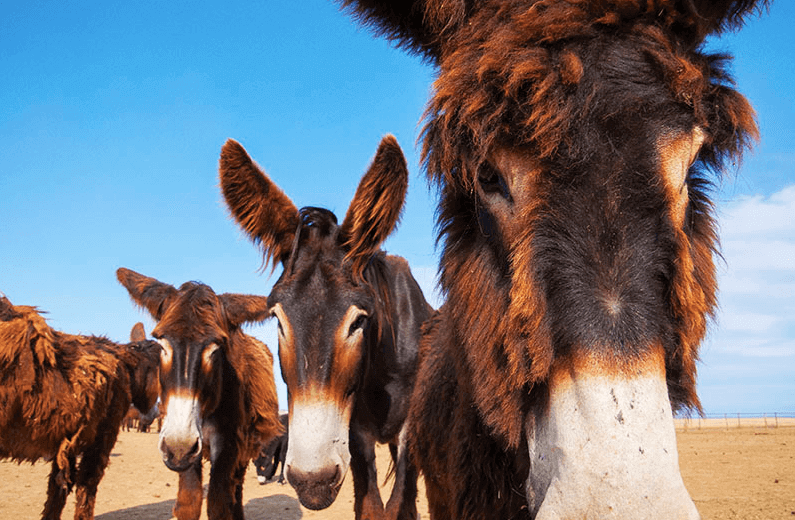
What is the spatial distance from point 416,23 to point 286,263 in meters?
2.02

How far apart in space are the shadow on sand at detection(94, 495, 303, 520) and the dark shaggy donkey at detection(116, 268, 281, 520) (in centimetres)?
399

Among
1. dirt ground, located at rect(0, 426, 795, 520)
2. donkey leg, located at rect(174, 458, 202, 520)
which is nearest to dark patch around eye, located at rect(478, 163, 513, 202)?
donkey leg, located at rect(174, 458, 202, 520)

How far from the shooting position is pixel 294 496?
14.2m

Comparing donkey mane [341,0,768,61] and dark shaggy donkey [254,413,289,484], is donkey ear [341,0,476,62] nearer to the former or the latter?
donkey mane [341,0,768,61]

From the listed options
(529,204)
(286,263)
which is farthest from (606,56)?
(286,263)

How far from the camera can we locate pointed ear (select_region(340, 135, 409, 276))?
402 cm

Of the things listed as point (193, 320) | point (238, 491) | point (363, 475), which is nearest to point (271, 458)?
point (238, 491)

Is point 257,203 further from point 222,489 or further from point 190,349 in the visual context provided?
point 222,489

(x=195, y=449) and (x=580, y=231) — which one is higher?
(x=580, y=231)

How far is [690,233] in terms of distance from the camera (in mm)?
1948

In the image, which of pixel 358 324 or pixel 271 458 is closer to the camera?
pixel 358 324

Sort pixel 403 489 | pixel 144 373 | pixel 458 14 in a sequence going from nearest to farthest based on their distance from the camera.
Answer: pixel 458 14, pixel 403 489, pixel 144 373

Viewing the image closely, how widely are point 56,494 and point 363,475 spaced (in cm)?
591

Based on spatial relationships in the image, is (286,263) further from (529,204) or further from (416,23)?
(529,204)
